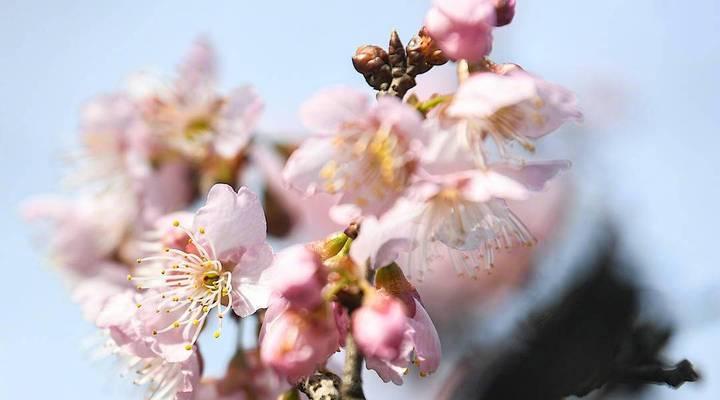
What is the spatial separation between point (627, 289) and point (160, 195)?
1.37m

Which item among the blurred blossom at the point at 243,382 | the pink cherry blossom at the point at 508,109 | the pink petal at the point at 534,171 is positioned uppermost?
the pink cherry blossom at the point at 508,109

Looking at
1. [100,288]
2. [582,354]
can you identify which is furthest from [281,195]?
[582,354]

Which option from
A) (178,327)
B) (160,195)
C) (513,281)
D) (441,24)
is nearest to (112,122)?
(160,195)

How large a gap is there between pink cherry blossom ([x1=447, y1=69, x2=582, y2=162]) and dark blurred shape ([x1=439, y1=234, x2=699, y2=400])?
0.51m

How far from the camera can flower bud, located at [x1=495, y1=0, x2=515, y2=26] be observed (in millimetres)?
1397

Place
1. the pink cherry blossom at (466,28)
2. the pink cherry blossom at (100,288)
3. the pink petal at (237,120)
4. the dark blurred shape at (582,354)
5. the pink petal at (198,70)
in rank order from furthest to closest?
the pink petal at (198,70)
the pink petal at (237,120)
the pink cherry blossom at (100,288)
the dark blurred shape at (582,354)
the pink cherry blossom at (466,28)

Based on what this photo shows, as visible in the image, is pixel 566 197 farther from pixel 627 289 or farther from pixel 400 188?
pixel 400 188

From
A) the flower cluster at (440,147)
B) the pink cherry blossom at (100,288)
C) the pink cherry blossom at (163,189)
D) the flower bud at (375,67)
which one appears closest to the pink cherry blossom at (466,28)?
the flower cluster at (440,147)

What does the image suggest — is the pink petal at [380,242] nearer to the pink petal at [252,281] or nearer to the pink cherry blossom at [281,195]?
the pink petal at [252,281]

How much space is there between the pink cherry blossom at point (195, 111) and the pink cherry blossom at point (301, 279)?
1.36 metres

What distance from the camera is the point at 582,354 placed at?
196cm

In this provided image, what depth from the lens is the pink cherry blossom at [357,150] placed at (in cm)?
128

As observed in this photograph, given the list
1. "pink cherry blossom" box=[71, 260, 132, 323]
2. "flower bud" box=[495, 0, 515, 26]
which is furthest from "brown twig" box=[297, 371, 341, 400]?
"pink cherry blossom" box=[71, 260, 132, 323]

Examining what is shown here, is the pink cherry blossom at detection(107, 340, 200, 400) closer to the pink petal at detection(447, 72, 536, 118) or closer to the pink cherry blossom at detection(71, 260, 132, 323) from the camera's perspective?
the pink cherry blossom at detection(71, 260, 132, 323)
